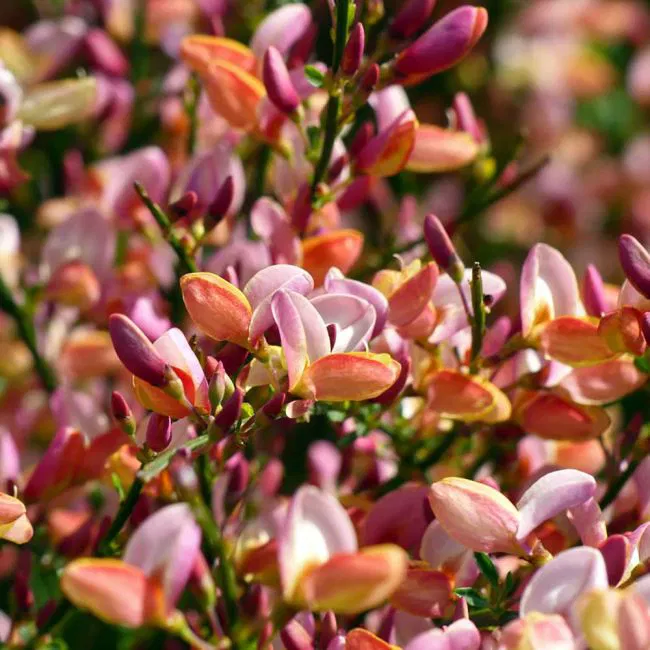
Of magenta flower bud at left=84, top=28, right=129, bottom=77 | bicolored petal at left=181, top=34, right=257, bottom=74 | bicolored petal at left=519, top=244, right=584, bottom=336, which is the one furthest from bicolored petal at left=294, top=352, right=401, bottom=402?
magenta flower bud at left=84, top=28, right=129, bottom=77

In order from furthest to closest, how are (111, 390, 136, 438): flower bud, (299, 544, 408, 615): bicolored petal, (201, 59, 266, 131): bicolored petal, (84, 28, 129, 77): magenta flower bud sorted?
(84, 28, 129, 77): magenta flower bud < (201, 59, 266, 131): bicolored petal < (111, 390, 136, 438): flower bud < (299, 544, 408, 615): bicolored petal

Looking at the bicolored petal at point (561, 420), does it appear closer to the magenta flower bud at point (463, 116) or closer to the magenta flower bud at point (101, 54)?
the magenta flower bud at point (463, 116)

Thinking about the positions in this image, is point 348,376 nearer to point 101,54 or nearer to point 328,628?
point 328,628

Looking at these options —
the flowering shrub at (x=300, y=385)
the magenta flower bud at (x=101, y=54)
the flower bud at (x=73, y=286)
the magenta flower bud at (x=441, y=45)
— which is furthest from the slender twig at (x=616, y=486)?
the magenta flower bud at (x=101, y=54)

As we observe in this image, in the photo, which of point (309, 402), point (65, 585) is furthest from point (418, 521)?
point (65, 585)

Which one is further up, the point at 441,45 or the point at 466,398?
the point at 441,45

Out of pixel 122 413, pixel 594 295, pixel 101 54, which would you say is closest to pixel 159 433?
pixel 122 413

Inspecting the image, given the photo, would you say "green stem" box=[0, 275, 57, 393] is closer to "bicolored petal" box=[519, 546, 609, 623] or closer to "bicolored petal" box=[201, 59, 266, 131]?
"bicolored petal" box=[201, 59, 266, 131]
